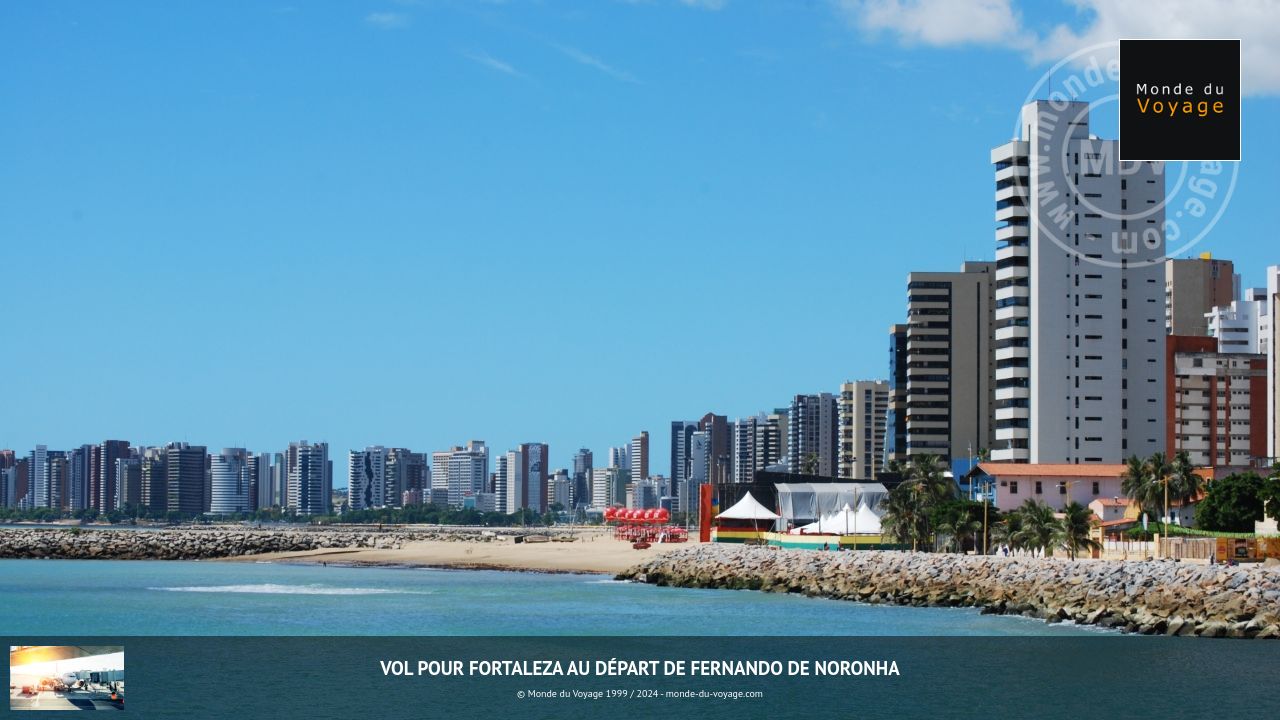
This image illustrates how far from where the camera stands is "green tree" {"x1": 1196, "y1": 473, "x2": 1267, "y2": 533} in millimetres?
109188

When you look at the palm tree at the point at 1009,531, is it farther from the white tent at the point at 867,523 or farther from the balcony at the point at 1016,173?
the balcony at the point at 1016,173

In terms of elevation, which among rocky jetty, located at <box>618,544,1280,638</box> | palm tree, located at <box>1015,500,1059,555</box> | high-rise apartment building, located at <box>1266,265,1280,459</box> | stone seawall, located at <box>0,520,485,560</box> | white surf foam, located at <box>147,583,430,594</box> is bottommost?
stone seawall, located at <box>0,520,485,560</box>

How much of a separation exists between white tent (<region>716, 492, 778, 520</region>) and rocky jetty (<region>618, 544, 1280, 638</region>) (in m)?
21.3

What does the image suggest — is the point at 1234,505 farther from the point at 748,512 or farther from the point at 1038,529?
the point at 748,512

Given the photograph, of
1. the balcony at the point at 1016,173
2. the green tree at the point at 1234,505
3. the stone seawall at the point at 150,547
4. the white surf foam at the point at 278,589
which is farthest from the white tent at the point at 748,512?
the stone seawall at the point at 150,547

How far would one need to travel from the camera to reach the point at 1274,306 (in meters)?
190

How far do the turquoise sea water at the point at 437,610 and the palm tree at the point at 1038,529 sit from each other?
595 inches

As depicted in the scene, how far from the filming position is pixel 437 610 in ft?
278

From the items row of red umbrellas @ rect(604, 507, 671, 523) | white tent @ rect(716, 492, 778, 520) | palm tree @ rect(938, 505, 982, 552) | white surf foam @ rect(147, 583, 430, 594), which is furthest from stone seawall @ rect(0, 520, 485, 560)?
palm tree @ rect(938, 505, 982, 552)

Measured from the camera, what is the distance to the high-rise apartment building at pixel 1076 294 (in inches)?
5915
